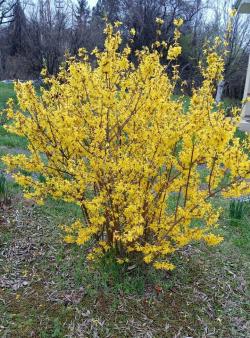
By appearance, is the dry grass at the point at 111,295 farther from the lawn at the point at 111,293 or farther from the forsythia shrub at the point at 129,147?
the forsythia shrub at the point at 129,147

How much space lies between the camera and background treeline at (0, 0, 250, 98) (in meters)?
16.0

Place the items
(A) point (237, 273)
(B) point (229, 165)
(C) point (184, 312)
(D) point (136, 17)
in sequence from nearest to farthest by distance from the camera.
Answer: (B) point (229, 165)
(C) point (184, 312)
(A) point (237, 273)
(D) point (136, 17)

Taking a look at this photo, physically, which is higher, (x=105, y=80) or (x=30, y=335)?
(x=105, y=80)

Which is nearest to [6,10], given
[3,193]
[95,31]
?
[95,31]

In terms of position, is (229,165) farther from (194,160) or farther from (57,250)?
(57,250)

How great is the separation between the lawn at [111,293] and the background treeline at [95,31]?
40.2 feet

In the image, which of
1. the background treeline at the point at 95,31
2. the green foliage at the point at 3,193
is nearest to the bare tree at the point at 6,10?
the background treeline at the point at 95,31

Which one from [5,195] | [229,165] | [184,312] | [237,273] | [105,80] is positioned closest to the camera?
[229,165]

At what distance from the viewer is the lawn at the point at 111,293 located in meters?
2.82

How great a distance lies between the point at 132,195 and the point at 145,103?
0.72m

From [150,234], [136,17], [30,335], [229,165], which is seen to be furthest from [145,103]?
[136,17]

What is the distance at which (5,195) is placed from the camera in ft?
13.9

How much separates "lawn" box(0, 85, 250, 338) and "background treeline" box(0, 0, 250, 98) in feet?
40.2

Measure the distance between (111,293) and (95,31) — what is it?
15.7 metres
